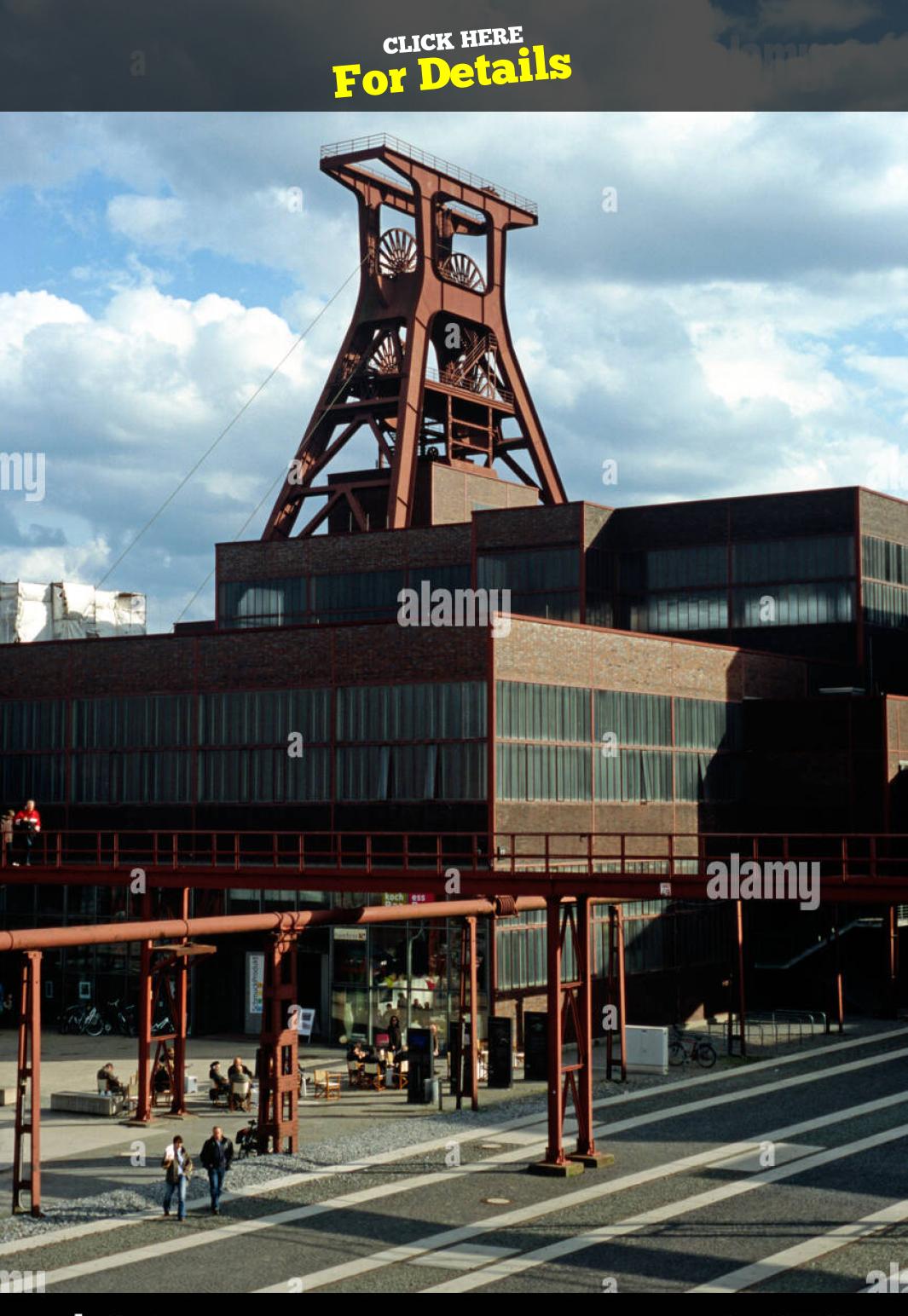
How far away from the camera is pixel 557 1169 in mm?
30047

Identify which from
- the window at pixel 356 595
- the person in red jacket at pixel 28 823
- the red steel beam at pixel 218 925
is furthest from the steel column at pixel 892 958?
the person in red jacket at pixel 28 823

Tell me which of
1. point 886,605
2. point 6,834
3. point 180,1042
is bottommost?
point 180,1042

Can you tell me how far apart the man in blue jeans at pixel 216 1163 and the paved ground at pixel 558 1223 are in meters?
0.39

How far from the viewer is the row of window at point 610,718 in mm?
45094

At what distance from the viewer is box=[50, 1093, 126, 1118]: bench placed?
36.9m

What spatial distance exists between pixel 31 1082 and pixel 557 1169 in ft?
32.7

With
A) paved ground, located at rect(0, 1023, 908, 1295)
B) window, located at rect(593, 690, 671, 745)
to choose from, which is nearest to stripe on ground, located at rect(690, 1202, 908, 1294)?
paved ground, located at rect(0, 1023, 908, 1295)

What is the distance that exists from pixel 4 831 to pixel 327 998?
10.7 m

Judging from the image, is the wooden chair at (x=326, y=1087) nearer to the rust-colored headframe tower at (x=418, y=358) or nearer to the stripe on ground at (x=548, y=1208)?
the stripe on ground at (x=548, y=1208)

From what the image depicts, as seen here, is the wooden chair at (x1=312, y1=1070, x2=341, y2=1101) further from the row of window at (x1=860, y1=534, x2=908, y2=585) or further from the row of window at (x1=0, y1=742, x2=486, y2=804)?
the row of window at (x1=860, y1=534, x2=908, y2=585)

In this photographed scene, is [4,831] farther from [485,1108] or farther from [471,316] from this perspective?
[471,316]

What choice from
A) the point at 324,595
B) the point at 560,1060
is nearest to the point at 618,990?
the point at 560,1060

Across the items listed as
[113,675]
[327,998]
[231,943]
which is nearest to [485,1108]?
[327,998]

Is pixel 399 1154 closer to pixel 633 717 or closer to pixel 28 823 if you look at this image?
pixel 28 823
